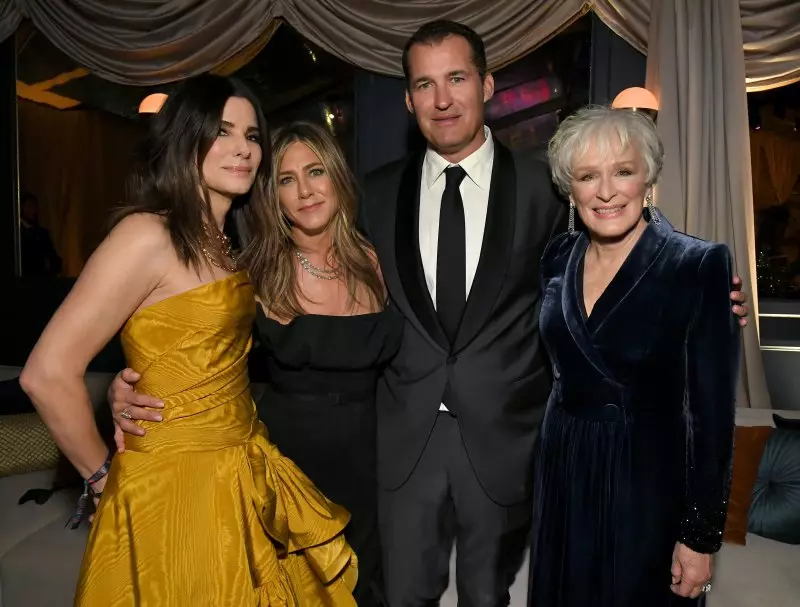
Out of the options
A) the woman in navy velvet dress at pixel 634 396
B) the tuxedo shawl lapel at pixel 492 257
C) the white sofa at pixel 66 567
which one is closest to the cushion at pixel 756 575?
the white sofa at pixel 66 567

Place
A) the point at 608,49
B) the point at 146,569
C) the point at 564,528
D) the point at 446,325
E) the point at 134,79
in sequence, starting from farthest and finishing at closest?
the point at 134,79, the point at 608,49, the point at 446,325, the point at 564,528, the point at 146,569

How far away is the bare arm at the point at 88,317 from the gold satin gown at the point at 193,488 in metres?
0.06

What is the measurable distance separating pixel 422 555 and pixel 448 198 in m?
0.98

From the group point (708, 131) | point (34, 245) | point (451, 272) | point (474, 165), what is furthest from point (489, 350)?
point (34, 245)

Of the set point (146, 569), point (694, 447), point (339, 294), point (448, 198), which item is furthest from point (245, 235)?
point (694, 447)

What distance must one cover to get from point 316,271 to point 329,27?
80.2 inches

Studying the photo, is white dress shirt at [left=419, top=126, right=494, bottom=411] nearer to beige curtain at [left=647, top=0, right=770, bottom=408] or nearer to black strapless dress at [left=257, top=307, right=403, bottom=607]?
black strapless dress at [left=257, top=307, right=403, bottom=607]

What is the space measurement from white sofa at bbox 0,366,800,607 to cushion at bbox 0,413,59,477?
0.69ft

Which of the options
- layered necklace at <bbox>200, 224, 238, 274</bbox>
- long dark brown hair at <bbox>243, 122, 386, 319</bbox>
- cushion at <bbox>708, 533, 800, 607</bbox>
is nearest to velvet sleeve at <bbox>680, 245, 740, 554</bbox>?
cushion at <bbox>708, 533, 800, 607</bbox>

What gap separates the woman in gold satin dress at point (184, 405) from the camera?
1446mm

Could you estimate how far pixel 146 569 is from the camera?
144 centimetres

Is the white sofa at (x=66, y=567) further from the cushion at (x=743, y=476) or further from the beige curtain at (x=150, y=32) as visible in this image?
the beige curtain at (x=150, y=32)

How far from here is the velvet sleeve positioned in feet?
4.85

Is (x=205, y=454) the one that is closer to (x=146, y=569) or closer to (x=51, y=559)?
(x=146, y=569)
